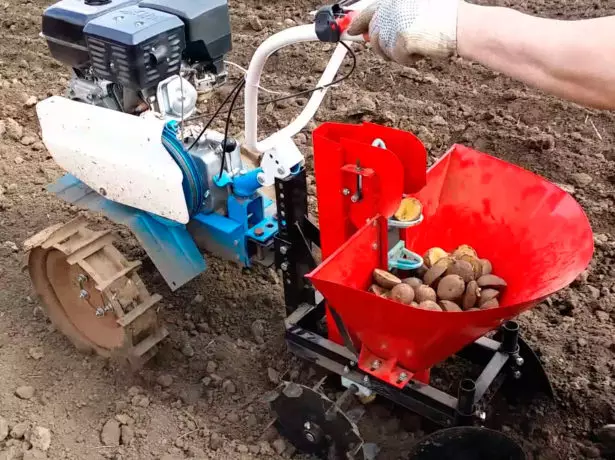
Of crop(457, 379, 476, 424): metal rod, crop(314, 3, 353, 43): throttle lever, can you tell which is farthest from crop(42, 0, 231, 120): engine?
crop(457, 379, 476, 424): metal rod

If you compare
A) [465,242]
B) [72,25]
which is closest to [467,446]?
[465,242]

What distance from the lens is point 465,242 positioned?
2.43 metres

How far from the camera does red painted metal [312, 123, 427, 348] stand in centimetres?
205

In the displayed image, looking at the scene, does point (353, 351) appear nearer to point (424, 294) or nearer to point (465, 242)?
point (424, 294)

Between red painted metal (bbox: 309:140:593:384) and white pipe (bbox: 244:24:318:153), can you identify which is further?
white pipe (bbox: 244:24:318:153)

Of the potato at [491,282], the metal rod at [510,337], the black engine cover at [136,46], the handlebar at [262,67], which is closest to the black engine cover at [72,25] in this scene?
the black engine cover at [136,46]

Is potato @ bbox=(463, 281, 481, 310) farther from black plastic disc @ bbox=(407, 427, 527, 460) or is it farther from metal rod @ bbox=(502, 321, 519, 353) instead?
black plastic disc @ bbox=(407, 427, 527, 460)

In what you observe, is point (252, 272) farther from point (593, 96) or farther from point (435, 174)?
point (593, 96)

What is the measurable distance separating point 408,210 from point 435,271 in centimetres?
20

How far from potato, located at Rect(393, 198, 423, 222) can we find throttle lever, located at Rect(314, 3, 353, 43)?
0.50 m

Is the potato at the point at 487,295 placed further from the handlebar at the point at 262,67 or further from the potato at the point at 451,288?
the handlebar at the point at 262,67

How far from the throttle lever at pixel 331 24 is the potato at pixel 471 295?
2.59 ft

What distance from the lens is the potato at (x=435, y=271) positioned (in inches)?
87.5

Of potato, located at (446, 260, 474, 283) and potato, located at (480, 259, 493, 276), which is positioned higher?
potato, located at (446, 260, 474, 283)
